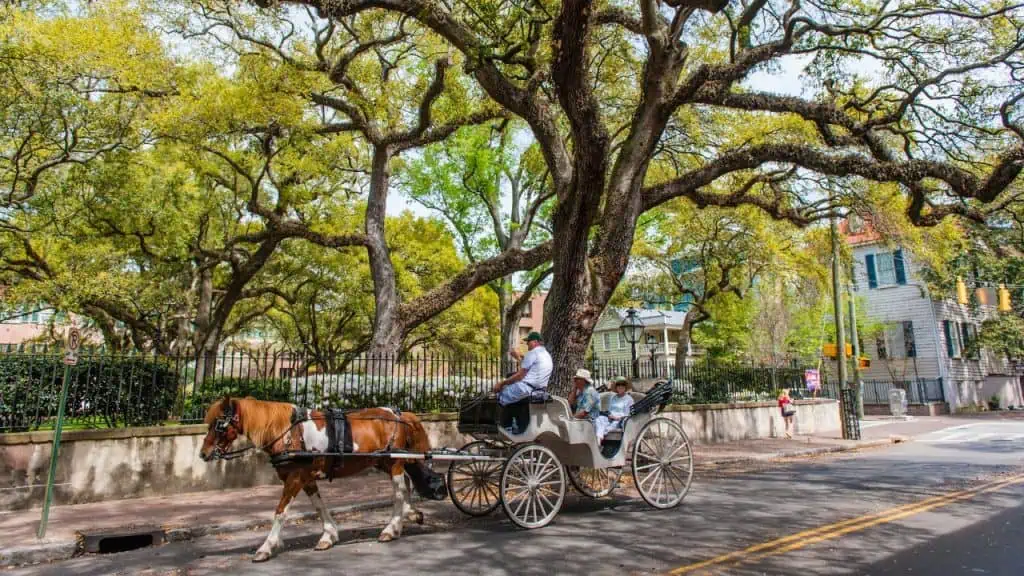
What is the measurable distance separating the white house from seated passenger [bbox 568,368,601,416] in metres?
31.0

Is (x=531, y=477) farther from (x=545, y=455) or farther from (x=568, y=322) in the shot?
(x=568, y=322)

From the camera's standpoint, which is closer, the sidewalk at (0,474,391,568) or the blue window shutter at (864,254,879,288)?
the sidewalk at (0,474,391,568)

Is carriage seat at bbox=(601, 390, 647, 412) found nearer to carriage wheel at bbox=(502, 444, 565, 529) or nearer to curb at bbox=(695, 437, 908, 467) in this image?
carriage wheel at bbox=(502, 444, 565, 529)

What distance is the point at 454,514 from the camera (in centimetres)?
854

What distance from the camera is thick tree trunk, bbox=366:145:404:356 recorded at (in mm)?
15922

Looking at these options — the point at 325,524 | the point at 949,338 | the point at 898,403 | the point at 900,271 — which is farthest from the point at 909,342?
the point at 325,524

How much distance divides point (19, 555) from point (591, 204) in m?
8.50

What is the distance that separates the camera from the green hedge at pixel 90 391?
941cm

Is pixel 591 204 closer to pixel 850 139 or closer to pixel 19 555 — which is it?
pixel 850 139

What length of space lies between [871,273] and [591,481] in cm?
3580

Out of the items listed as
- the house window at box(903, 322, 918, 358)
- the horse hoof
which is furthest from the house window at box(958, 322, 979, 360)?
the horse hoof

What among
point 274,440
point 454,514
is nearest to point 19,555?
point 274,440

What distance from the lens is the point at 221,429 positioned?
19.8 ft

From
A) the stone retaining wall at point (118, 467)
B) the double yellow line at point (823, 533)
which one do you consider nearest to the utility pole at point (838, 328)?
the double yellow line at point (823, 533)
